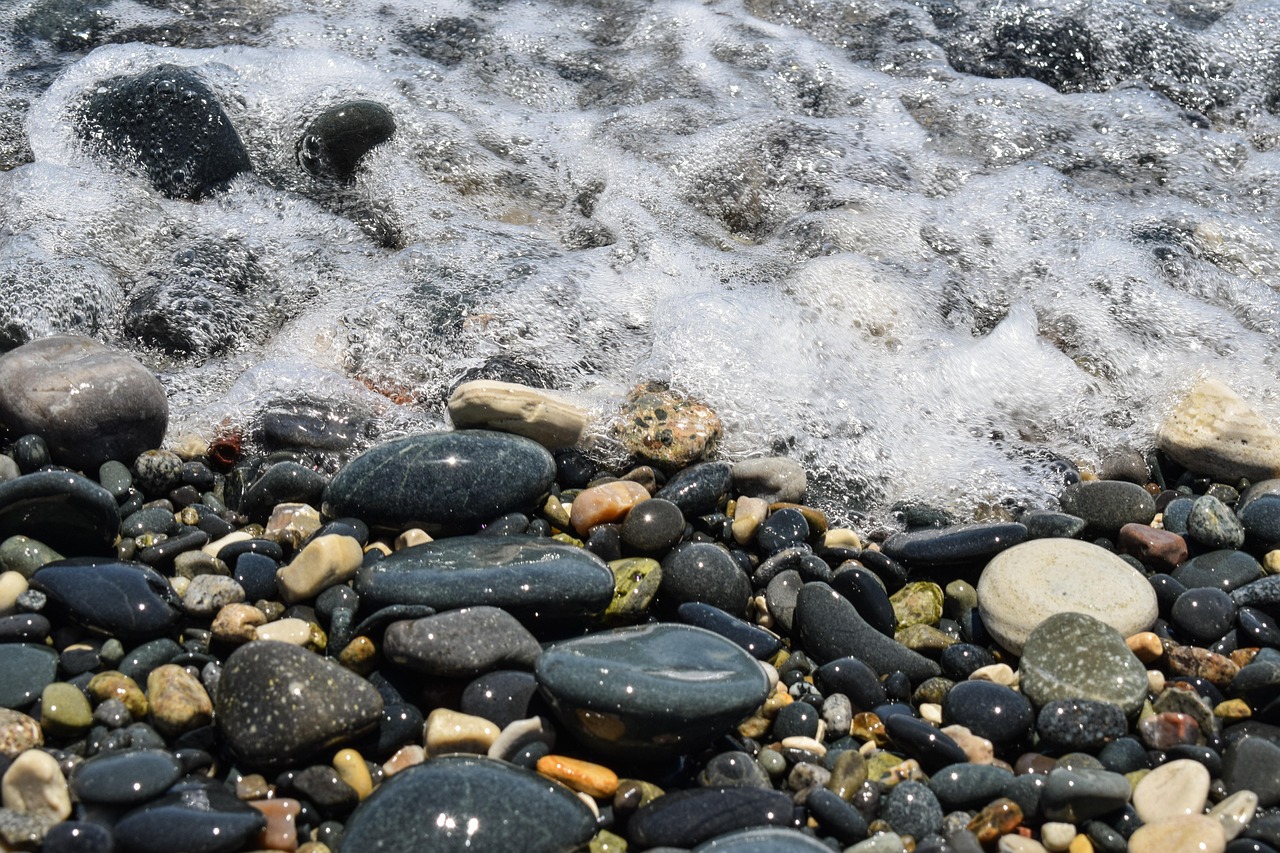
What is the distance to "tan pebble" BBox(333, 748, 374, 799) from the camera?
2.17m

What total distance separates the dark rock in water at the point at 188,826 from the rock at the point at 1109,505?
2368 mm

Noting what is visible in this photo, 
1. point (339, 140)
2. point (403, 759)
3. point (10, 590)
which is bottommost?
point (403, 759)

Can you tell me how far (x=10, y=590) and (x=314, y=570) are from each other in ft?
2.23

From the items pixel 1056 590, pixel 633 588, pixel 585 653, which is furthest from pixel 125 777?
pixel 1056 590

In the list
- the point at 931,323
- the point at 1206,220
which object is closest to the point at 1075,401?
the point at 931,323

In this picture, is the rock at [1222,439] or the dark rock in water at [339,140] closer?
the rock at [1222,439]

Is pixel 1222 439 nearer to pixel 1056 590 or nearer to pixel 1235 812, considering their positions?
pixel 1056 590

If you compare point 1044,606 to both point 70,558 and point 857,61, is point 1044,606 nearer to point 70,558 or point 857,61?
point 70,558

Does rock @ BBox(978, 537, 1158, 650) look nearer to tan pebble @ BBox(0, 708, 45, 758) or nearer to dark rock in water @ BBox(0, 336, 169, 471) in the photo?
tan pebble @ BBox(0, 708, 45, 758)

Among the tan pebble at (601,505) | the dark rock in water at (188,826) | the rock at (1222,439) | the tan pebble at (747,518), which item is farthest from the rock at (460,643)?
the rock at (1222,439)

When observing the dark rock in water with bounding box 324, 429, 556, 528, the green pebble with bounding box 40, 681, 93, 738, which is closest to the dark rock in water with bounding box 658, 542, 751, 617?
the dark rock in water with bounding box 324, 429, 556, 528

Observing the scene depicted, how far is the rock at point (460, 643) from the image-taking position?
7.59 ft

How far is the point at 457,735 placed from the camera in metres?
2.24

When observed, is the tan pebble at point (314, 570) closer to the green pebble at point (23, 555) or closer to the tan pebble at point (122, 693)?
the tan pebble at point (122, 693)
